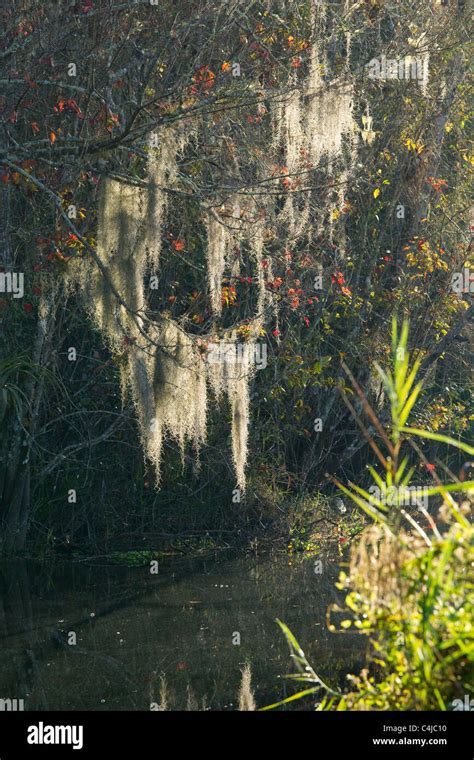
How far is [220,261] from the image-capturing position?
9.96 m

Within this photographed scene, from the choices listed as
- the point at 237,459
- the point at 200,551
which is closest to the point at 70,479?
the point at 200,551

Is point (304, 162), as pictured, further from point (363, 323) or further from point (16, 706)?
point (16, 706)

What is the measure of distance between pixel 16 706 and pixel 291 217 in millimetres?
5655

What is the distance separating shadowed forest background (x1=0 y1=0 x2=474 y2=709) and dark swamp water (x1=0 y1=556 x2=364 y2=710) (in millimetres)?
855

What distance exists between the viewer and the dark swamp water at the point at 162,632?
25.1 ft

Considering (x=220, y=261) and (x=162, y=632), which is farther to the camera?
(x=220, y=261)

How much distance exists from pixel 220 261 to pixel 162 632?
2917 mm

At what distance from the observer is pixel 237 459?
418 inches

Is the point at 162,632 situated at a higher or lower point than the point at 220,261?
lower

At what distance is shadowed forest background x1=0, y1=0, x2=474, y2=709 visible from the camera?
31.8 ft

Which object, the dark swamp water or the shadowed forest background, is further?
the shadowed forest background

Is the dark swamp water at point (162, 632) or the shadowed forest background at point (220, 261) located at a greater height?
the shadowed forest background at point (220, 261)

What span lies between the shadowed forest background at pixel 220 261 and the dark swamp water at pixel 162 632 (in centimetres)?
85

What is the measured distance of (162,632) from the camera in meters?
9.05
